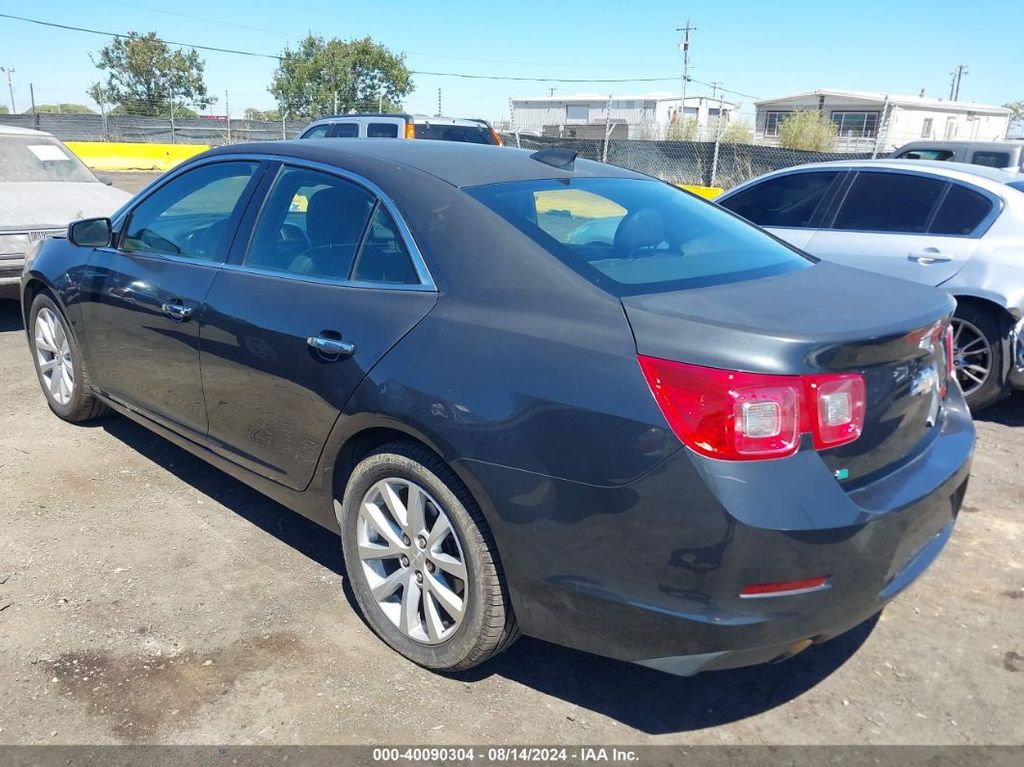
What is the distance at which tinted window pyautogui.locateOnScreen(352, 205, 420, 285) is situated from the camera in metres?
2.85

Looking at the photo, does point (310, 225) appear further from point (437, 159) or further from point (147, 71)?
point (147, 71)

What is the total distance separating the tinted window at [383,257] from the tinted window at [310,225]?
6 centimetres

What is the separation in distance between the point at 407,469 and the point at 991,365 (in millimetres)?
Result: 4292

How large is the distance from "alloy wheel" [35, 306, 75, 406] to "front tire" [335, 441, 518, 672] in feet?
8.56

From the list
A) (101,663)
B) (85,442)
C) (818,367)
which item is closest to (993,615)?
(818,367)

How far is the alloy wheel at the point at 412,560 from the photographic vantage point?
268 centimetres

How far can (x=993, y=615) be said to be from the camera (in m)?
3.26

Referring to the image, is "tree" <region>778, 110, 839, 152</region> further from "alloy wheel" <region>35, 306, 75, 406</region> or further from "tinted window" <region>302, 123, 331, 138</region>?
"alloy wheel" <region>35, 306, 75, 406</region>

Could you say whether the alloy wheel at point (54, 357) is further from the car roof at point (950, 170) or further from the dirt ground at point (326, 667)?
the car roof at point (950, 170)

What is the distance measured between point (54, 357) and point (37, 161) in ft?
14.4

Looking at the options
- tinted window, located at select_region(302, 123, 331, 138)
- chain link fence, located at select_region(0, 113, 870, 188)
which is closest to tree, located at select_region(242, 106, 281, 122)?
chain link fence, located at select_region(0, 113, 870, 188)

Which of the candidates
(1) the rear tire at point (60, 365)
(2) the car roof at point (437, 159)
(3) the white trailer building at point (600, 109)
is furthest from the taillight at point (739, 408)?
(3) the white trailer building at point (600, 109)

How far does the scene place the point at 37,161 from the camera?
325 inches

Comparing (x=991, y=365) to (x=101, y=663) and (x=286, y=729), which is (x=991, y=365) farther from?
(x=101, y=663)
